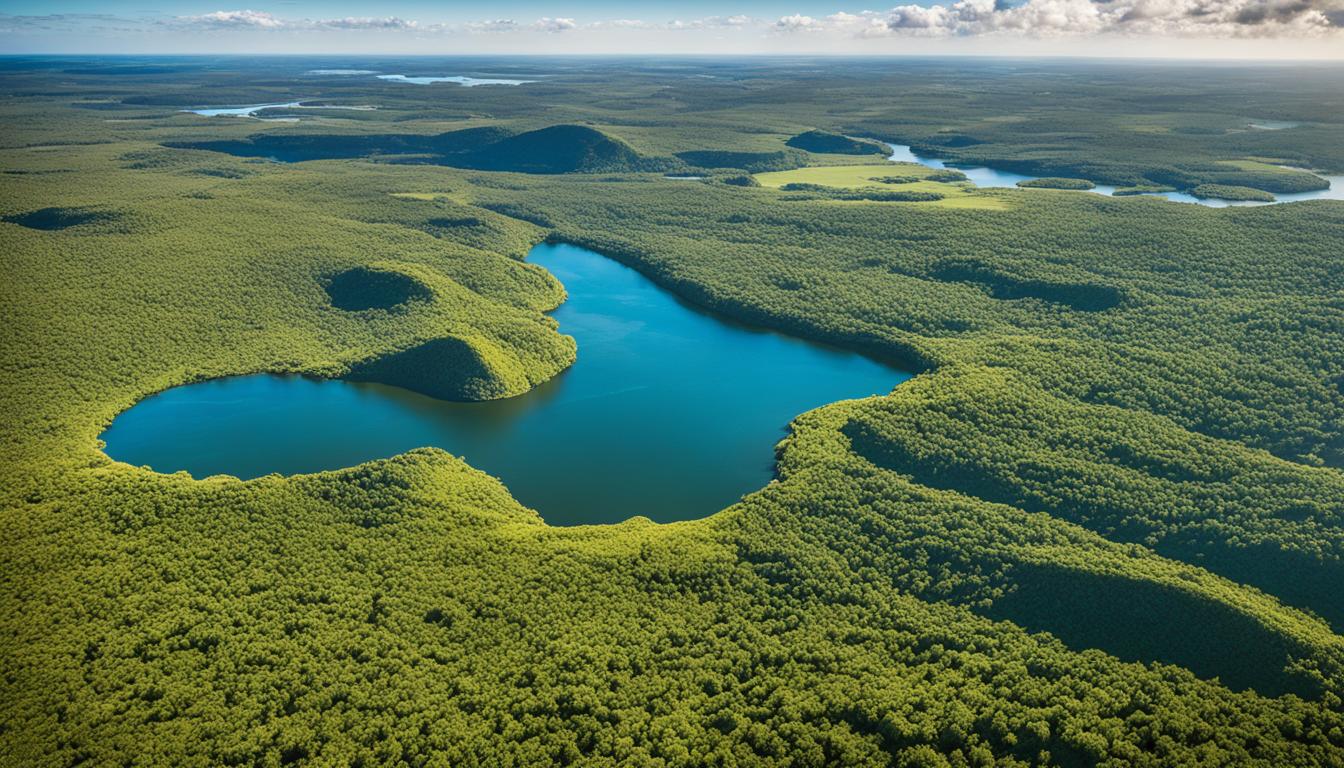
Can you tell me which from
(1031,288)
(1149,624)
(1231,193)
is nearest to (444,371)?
(1149,624)

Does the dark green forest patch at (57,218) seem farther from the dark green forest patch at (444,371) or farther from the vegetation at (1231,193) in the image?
the vegetation at (1231,193)

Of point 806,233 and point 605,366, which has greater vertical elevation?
point 806,233

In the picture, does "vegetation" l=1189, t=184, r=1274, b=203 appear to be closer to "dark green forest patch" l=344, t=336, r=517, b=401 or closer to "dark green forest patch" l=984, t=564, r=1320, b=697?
"dark green forest patch" l=984, t=564, r=1320, b=697

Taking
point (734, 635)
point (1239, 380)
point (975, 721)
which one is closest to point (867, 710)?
point (975, 721)

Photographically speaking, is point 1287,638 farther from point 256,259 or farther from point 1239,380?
point 256,259

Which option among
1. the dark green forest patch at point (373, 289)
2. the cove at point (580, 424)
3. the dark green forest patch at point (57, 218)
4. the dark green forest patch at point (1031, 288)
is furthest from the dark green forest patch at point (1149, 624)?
the dark green forest patch at point (57, 218)

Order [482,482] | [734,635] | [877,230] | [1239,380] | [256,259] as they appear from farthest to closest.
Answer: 1. [877,230]
2. [256,259]
3. [1239,380]
4. [482,482]
5. [734,635]

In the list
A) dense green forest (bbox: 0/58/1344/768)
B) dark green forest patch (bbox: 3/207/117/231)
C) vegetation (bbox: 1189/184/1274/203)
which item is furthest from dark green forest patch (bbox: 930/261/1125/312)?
dark green forest patch (bbox: 3/207/117/231)
